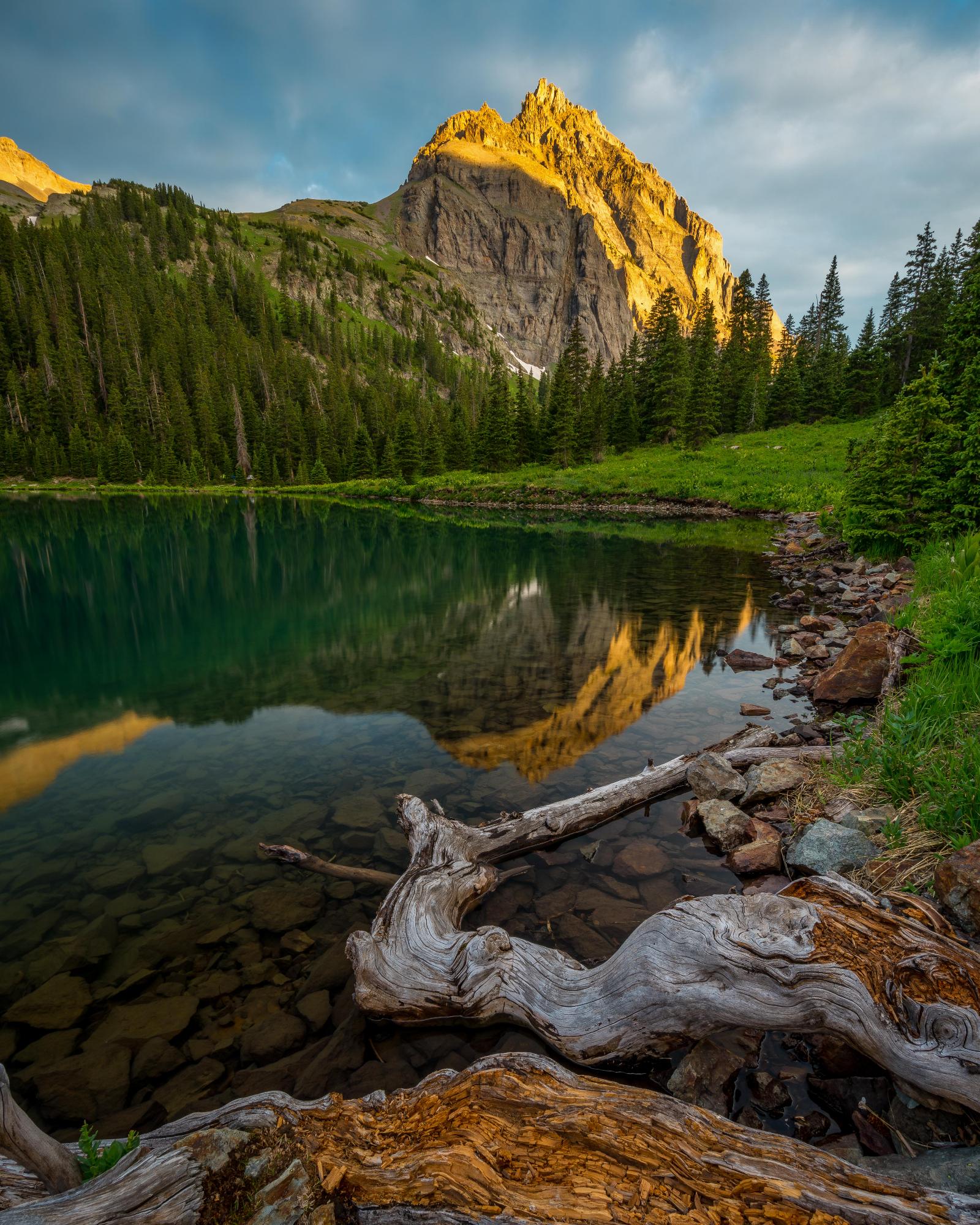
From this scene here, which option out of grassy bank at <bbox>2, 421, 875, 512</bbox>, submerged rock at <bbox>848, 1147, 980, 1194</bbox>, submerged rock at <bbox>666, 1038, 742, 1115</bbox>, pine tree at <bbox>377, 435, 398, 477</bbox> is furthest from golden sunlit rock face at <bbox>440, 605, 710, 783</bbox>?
pine tree at <bbox>377, 435, 398, 477</bbox>

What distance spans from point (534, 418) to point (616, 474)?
2490 centimetres

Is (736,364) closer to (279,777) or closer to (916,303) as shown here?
(916,303)

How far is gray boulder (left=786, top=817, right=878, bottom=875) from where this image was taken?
4578 mm

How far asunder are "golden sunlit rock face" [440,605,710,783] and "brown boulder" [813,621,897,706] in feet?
9.21

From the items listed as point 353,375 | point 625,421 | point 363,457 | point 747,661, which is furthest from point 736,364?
point 353,375

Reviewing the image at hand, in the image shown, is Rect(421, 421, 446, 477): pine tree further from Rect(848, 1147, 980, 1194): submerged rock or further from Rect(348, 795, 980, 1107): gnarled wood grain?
Rect(848, 1147, 980, 1194): submerged rock

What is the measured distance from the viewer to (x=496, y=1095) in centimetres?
273

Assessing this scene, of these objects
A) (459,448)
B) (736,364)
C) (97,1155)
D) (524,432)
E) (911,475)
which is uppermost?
(736,364)

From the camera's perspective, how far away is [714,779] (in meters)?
6.63

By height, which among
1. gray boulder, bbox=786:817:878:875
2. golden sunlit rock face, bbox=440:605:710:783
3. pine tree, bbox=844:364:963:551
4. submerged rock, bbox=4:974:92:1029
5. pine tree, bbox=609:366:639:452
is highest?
pine tree, bbox=609:366:639:452

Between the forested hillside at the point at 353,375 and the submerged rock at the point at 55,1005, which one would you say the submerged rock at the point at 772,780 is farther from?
the forested hillside at the point at 353,375

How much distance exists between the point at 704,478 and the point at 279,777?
145 ft

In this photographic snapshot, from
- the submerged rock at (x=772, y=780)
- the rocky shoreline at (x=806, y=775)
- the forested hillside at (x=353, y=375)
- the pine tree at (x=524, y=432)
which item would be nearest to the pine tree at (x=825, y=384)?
the forested hillside at (x=353, y=375)

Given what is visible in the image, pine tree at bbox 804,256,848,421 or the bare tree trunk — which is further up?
pine tree at bbox 804,256,848,421
